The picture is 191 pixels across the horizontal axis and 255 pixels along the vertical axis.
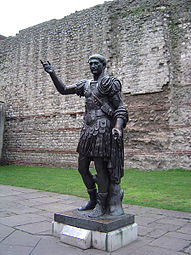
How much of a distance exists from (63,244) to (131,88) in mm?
9146

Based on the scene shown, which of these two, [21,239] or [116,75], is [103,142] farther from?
[116,75]

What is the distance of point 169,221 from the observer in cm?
372

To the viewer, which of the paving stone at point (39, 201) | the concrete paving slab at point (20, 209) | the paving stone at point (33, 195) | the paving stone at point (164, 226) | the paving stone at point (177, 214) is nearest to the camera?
the paving stone at point (164, 226)

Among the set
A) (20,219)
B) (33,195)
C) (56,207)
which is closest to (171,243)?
(20,219)

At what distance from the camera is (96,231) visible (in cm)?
262

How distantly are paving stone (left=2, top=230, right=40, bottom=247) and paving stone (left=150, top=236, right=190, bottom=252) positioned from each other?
4.27ft

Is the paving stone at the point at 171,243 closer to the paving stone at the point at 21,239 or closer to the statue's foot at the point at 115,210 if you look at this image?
the statue's foot at the point at 115,210

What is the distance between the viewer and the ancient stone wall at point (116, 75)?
1030 centimetres

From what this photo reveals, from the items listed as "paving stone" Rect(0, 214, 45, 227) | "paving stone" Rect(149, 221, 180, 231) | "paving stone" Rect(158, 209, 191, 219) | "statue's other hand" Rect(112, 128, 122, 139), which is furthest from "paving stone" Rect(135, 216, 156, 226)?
"statue's other hand" Rect(112, 128, 122, 139)

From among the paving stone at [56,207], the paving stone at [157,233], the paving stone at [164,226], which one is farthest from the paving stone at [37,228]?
the paving stone at [164,226]

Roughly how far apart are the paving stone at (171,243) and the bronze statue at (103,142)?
1.72 feet

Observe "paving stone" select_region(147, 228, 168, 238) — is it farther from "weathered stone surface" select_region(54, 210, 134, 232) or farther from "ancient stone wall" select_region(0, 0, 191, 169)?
"ancient stone wall" select_region(0, 0, 191, 169)

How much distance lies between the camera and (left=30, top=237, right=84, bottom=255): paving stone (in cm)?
248

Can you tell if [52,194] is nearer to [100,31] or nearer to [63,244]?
[63,244]
